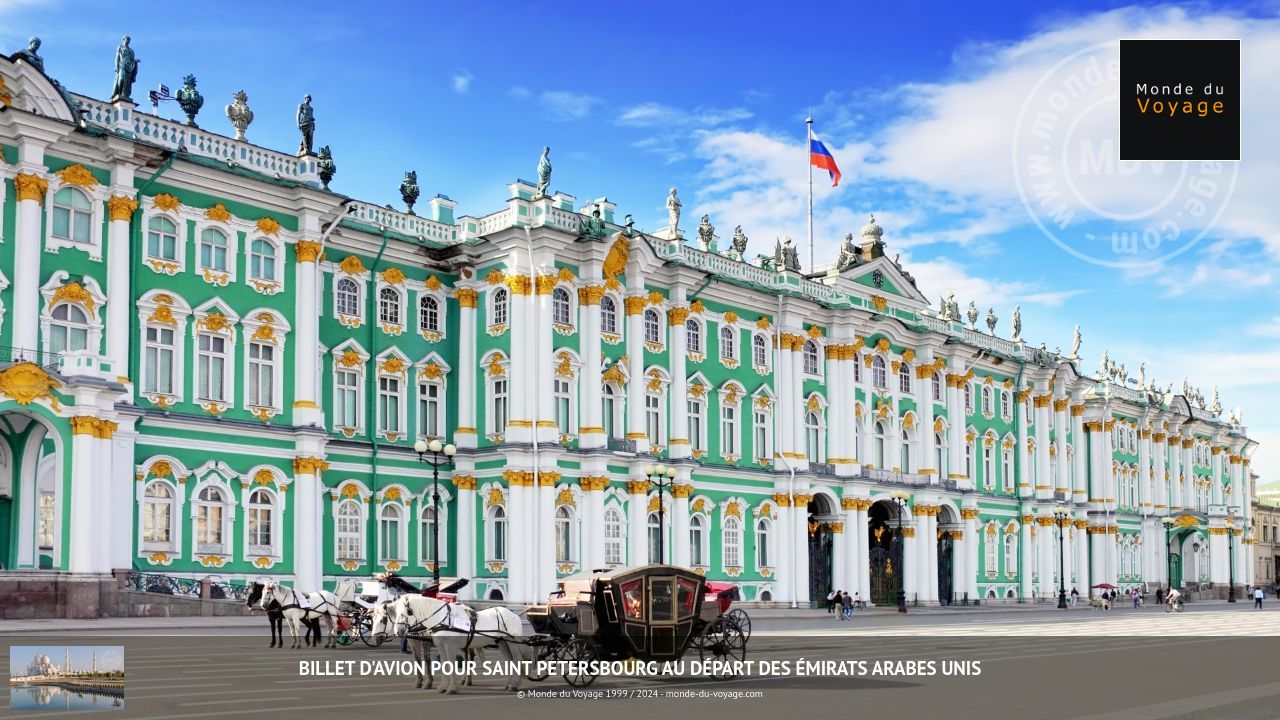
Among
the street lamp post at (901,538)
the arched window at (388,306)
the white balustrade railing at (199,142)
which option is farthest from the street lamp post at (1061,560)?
the white balustrade railing at (199,142)

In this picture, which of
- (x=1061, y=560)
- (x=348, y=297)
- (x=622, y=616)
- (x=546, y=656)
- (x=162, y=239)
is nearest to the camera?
(x=546, y=656)

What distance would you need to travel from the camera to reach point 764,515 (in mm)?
60562

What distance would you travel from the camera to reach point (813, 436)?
63.4 m

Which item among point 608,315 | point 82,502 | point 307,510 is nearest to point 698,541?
point 608,315

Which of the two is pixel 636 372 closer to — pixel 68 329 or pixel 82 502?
pixel 68 329

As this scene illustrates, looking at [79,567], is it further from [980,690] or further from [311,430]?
[980,690]

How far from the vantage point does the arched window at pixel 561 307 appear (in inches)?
2028

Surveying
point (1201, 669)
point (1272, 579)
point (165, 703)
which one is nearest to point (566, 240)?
point (1201, 669)

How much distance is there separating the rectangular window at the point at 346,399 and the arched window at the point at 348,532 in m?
2.89

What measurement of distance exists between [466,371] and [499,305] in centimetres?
286

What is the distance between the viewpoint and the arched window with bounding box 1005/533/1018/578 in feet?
253

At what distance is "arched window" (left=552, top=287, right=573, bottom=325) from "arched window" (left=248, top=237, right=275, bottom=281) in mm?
10901

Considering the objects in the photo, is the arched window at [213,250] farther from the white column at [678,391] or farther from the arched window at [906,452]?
the arched window at [906,452]

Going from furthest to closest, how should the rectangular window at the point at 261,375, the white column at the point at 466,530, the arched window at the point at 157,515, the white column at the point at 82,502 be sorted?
the white column at the point at 466,530 < the rectangular window at the point at 261,375 < the arched window at the point at 157,515 < the white column at the point at 82,502
